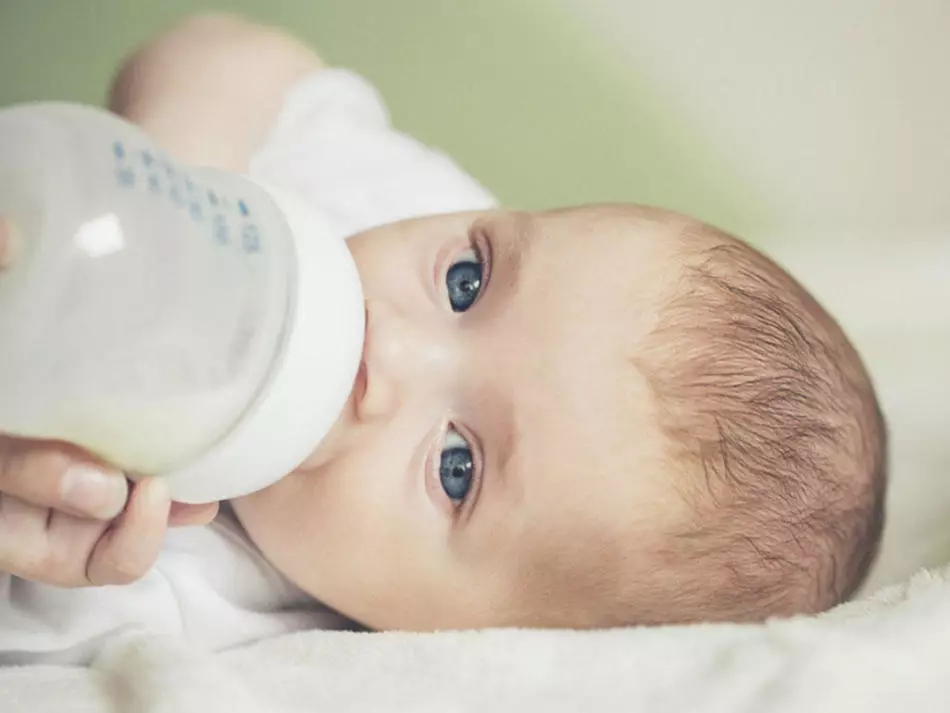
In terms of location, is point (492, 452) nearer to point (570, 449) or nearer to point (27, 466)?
point (570, 449)

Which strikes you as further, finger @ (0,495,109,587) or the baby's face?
the baby's face

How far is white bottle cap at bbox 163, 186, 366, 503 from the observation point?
1.81 ft

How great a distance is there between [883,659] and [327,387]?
409 mm

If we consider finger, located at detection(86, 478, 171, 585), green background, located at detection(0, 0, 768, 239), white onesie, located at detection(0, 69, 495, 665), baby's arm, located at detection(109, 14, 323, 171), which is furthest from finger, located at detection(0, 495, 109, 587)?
green background, located at detection(0, 0, 768, 239)

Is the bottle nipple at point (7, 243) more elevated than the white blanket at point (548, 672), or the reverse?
the bottle nipple at point (7, 243)

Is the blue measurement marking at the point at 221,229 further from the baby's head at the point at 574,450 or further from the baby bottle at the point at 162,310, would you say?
the baby's head at the point at 574,450

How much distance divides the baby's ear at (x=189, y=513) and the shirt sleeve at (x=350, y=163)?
0.46m

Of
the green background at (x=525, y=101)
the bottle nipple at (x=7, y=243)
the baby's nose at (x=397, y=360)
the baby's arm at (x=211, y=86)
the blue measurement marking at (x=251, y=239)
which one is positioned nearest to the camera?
the bottle nipple at (x=7, y=243)

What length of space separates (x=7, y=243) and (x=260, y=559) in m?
0.43

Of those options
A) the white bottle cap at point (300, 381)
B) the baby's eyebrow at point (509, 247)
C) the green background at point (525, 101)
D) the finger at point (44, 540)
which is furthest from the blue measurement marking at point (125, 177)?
the green background at point (525, 101)

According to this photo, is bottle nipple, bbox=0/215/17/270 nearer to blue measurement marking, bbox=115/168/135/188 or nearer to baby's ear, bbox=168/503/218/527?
blue measurement marking, bbox=115/168/135/188

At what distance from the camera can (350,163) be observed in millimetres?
1094

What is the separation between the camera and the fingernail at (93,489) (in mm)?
522

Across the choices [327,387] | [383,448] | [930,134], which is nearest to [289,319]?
[327,387]
